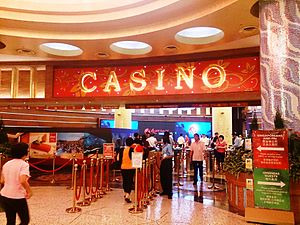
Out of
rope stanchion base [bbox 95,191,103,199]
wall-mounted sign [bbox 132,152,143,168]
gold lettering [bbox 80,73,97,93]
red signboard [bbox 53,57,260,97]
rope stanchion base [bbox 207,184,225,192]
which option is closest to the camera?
wall-mounted sign [bbox 132,152,143,168]

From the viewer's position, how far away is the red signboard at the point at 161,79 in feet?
27.2

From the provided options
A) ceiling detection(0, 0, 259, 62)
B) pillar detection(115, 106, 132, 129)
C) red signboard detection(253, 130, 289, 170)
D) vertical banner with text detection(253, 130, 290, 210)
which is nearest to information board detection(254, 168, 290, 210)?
vertical banner with text detection(253, 130, 290, 210)

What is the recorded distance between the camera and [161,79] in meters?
9.12

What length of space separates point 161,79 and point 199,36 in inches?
78.1

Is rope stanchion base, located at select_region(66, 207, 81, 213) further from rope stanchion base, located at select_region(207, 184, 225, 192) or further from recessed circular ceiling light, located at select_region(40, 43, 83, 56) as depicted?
recessed circular ceiling light, located at select_region(40, 43, 83, 56)

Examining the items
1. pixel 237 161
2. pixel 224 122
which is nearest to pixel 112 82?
pixel 237 161

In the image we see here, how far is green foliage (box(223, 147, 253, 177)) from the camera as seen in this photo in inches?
214

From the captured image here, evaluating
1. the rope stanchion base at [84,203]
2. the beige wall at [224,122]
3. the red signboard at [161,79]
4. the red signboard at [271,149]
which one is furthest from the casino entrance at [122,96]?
the beige wall at [224,122]

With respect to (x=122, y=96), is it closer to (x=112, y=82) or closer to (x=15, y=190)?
(x=112, y=82)

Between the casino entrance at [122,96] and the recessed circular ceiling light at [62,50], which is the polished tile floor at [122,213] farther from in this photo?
the recessed circular ceiling light at [62,50]

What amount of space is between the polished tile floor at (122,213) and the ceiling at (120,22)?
3963 millimetres

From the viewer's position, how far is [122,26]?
7109mm

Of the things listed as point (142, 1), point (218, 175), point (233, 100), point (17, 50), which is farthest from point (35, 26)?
point (218, 175)

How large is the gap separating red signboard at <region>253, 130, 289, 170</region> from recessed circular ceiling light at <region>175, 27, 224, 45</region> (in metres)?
3.53
